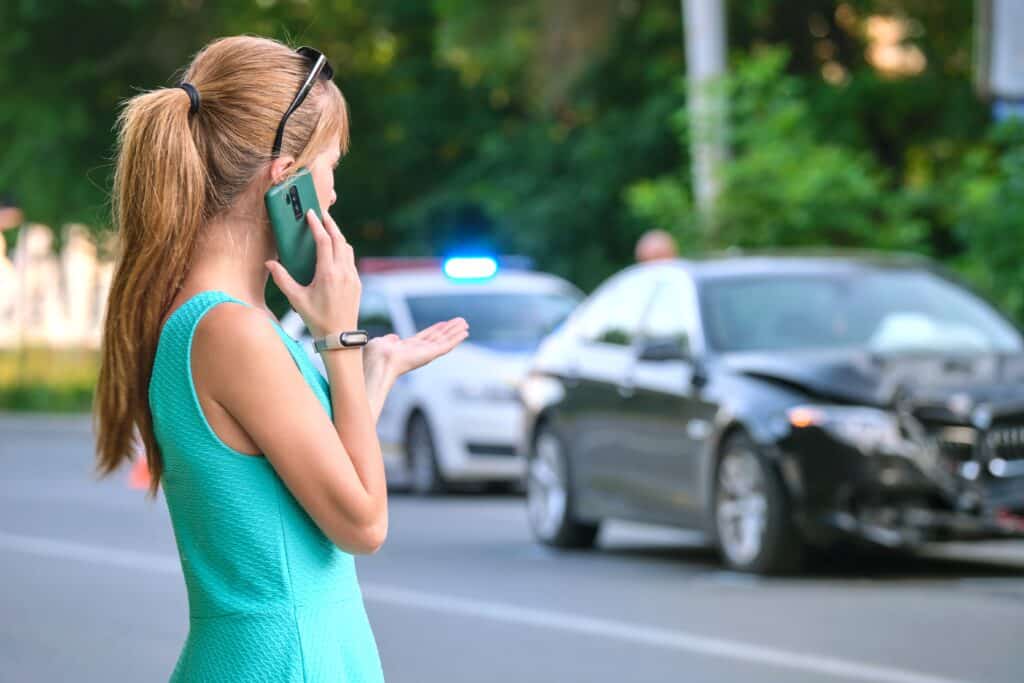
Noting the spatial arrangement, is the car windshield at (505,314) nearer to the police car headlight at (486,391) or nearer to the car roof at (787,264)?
the police car headlight at (486,391)

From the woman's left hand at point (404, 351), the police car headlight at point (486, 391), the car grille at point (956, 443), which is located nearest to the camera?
the woman's left hand at point (404, 351)

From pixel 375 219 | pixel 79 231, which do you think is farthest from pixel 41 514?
pixel 79 231

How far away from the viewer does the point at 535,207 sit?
96.0ft

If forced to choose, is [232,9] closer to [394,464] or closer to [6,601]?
[394,464]

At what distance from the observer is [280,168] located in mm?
3033

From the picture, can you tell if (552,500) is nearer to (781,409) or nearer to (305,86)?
(781,409)

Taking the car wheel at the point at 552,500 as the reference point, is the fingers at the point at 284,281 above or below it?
above

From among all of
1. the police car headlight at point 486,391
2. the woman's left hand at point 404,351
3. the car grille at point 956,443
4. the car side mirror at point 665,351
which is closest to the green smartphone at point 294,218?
the woman's left hand at point 404,351

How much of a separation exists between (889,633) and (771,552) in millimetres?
1899

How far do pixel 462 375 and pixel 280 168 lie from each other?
49.9 ft

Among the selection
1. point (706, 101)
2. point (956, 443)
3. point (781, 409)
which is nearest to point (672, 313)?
point (781, 409)

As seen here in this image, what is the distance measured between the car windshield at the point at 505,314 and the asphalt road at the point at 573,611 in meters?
3.26

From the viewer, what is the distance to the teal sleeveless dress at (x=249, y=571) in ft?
9.41

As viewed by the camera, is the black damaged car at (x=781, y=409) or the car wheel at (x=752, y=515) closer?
the black damaged car at (x=781, y=409)
